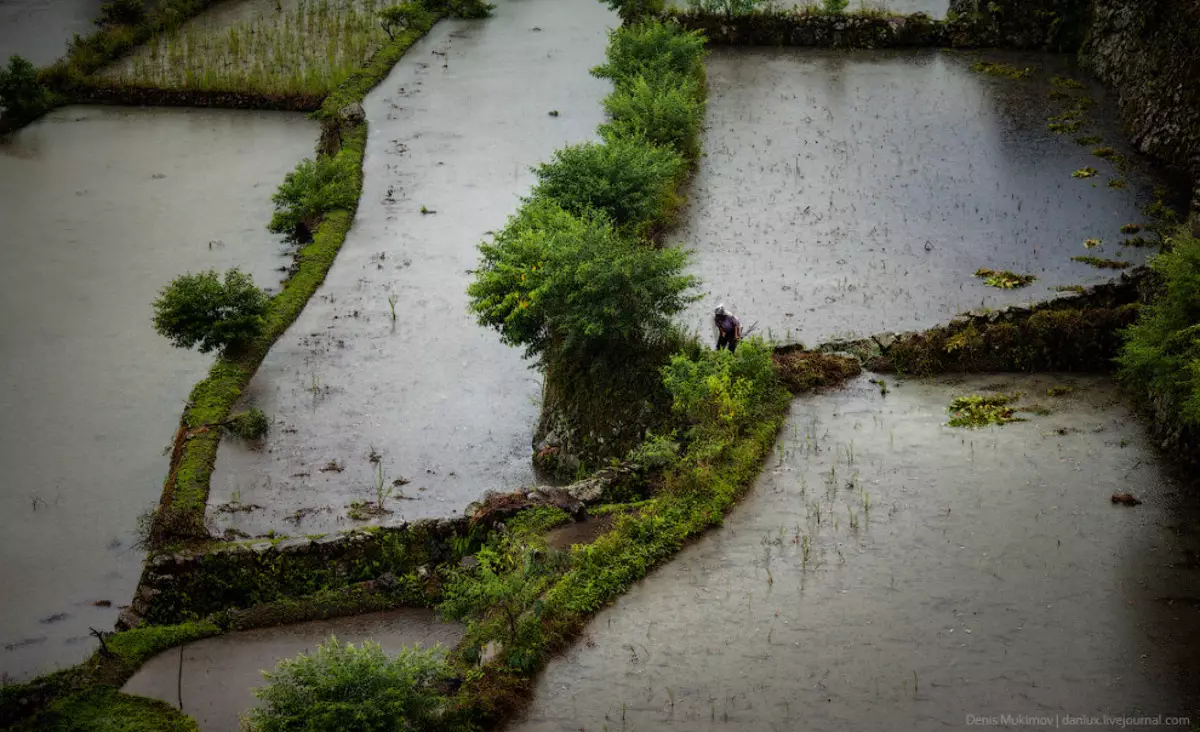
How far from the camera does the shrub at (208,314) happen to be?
15797 mm

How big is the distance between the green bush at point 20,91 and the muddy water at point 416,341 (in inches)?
260

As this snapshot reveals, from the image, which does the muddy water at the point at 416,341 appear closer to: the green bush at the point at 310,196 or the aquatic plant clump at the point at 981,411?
the green bush at the point at 310,196

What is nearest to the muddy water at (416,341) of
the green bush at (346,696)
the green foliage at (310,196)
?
the green foliage at (310,196)

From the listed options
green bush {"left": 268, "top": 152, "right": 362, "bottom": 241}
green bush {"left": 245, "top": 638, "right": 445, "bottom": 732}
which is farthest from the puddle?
green bush {"left": 268, "top": 152, "right": 362, "bottom": 241}

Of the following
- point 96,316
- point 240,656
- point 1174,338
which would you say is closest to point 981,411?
point 1174,338

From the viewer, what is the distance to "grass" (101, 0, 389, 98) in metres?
25.2

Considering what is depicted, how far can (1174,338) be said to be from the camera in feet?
40.1

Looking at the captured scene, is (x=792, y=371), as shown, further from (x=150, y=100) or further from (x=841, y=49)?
(x=150, y=100)

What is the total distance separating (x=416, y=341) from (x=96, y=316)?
4.78 meters

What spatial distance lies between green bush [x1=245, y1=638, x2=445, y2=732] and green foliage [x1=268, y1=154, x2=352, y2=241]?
11330 mm

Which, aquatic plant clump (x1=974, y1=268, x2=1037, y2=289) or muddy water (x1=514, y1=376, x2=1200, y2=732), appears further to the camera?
aquatic plant clump (x1=974, y1=268, x2=1037, y2=289)

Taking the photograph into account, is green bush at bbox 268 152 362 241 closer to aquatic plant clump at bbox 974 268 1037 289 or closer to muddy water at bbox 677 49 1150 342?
muddy water at bbox 677 49 1150 342

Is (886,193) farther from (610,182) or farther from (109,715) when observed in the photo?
(109,715)

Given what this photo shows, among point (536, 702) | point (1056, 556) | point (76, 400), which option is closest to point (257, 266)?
point (76, 400)
